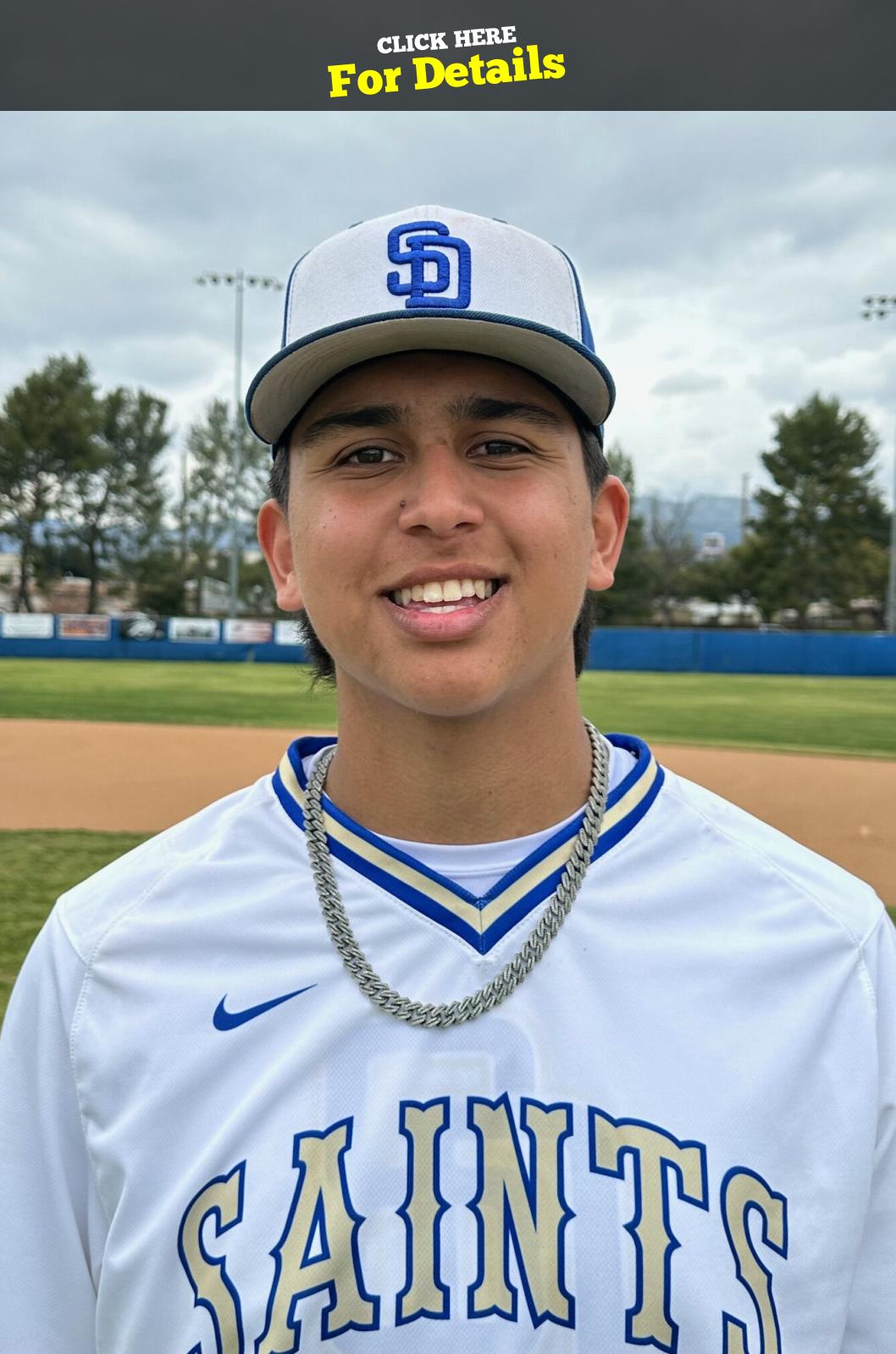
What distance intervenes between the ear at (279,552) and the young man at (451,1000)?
15cm

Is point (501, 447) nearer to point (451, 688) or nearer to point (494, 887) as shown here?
point (451, 688)

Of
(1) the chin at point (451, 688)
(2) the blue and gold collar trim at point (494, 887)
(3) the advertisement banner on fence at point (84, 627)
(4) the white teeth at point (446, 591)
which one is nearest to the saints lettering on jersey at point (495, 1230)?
(2) the blue and gold collar trim at point (494, 887)

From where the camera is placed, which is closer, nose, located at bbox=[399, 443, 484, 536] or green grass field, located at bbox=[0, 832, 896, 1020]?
nose, located at bbox=[399, 443, 484, 536]

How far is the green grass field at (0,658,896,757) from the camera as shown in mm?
14578

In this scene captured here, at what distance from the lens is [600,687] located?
2300 cm

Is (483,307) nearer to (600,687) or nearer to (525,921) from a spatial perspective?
(525,921)

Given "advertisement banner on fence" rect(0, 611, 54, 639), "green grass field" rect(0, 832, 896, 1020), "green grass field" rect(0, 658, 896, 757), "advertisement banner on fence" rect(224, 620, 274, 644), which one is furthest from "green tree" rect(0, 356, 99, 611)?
"green grass field" rect(0, 832, 896, 1020)

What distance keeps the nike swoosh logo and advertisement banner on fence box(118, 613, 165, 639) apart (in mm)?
34185

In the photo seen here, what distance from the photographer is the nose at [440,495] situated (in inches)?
49.9

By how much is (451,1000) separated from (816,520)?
155 ft

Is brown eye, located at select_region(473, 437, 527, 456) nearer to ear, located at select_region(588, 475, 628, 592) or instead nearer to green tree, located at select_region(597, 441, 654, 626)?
ear, located at select_region(588, 475, 628, 592)

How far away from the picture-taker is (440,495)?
50.3 inches

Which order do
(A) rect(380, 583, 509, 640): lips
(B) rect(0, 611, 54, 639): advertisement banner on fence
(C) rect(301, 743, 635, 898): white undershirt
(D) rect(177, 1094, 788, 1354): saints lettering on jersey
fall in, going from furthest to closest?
(B) rect(0, 611, 54, 639): advertisement banner on fence → (C) rect(301, 743, 635, 898): white undershirt → (A) rect(380, 583, 509, 640): lips → (D) rect(177, 1094, 788, 1354): saints lettering on jersey

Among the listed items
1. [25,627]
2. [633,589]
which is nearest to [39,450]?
[25,627]
